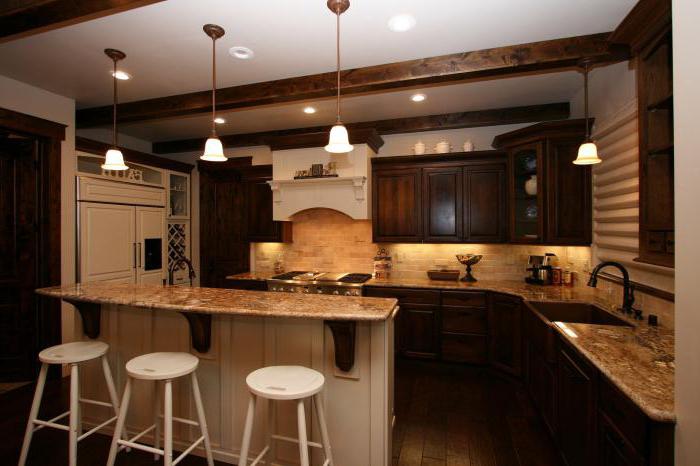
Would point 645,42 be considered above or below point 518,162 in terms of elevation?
above

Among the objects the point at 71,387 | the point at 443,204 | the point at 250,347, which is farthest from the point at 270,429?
the point at 443,204

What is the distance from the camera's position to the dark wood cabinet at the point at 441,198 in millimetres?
3703

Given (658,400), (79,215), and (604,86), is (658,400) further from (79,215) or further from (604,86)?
(79,215)

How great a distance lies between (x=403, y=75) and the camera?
2.63 meters

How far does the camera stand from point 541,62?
237 cm

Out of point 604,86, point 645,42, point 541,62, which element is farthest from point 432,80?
point 604,86

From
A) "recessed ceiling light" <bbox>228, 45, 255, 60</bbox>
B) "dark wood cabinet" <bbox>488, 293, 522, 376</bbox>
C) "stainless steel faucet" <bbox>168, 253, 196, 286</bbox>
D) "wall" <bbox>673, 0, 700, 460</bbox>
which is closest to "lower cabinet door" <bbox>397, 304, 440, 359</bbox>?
"dark wood cabinet" <bbox>488, 293, 522, 376</bbox>

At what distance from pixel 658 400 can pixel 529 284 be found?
2572mm

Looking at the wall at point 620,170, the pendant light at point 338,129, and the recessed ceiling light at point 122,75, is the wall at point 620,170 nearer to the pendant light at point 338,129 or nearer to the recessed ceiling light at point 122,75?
the pendant light at point 338,129

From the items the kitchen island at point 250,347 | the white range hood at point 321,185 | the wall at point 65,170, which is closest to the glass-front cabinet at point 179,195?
the wall at point 65,170

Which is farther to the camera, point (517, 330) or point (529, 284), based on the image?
point (529, 284)

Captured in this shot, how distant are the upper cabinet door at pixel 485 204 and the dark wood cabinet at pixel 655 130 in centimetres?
186

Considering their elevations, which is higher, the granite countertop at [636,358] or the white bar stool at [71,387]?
the granite countertop at [636,358]

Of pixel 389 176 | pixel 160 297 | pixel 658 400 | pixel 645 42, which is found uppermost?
pixel 645 42
